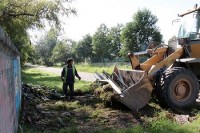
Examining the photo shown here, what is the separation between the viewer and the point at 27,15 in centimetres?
1820

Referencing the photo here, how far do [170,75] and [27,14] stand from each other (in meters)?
10.6

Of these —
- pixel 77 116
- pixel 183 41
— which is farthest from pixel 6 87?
pixel 183 41

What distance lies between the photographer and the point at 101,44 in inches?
2970

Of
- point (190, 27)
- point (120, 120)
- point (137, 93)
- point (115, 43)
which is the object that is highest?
point (115, 43)

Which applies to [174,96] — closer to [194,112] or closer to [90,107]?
[194,112]

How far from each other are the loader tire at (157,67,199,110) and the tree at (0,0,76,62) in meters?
9.65

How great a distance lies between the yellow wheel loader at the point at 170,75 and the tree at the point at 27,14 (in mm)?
7807

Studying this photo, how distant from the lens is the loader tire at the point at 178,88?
32.0 feet

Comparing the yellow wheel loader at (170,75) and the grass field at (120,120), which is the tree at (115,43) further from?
the grass field at (120,120)

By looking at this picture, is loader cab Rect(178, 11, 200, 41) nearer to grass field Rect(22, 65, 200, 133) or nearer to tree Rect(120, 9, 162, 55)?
grass field Rect(22, 65, 200, 133)

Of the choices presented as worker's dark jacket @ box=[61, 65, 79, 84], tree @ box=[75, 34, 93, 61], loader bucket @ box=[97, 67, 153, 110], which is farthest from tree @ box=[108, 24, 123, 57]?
loader bucket @ box=[97, 67, 153, 110]

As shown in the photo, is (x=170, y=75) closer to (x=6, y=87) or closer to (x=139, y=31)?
(x=6, y=87)

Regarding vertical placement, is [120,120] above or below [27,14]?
below

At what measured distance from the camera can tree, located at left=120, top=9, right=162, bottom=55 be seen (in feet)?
195
